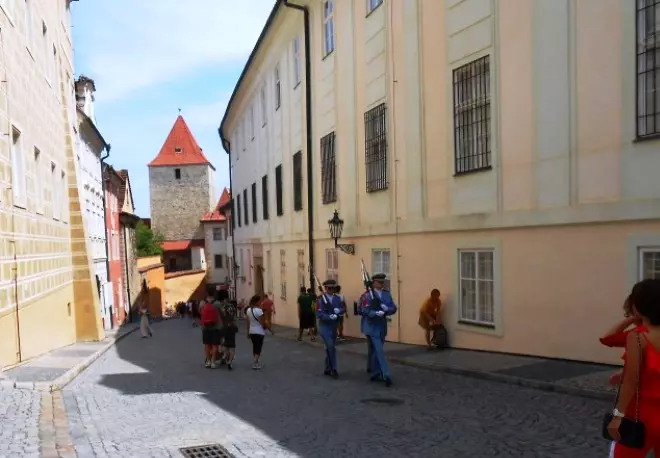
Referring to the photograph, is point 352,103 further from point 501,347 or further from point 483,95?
point 501,347

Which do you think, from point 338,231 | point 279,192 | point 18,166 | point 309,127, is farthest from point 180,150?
point 18,166

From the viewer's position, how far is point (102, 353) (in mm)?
16953

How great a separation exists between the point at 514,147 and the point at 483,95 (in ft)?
4.34

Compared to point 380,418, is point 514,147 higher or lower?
higher

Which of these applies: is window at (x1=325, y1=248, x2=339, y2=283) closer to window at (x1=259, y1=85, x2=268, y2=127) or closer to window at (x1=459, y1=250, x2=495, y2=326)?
window at (x1=459, y1=250, x2=495, y2=326)

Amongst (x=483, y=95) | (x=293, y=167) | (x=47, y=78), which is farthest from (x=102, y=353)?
(x=483, y=95)

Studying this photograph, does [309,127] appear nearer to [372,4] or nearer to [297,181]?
[297,181]

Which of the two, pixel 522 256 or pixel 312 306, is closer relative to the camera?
pixel 522 256

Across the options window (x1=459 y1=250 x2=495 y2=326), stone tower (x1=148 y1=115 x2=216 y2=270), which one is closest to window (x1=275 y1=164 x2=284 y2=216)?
window (x1=459 y1=250 x2=495 y2=326)

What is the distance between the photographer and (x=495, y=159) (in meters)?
11.4

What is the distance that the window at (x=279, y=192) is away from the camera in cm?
2453

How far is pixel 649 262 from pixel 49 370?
963cm

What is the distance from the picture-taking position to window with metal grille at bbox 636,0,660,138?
28.4ft

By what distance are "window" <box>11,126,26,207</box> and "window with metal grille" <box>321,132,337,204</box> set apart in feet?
27.3
